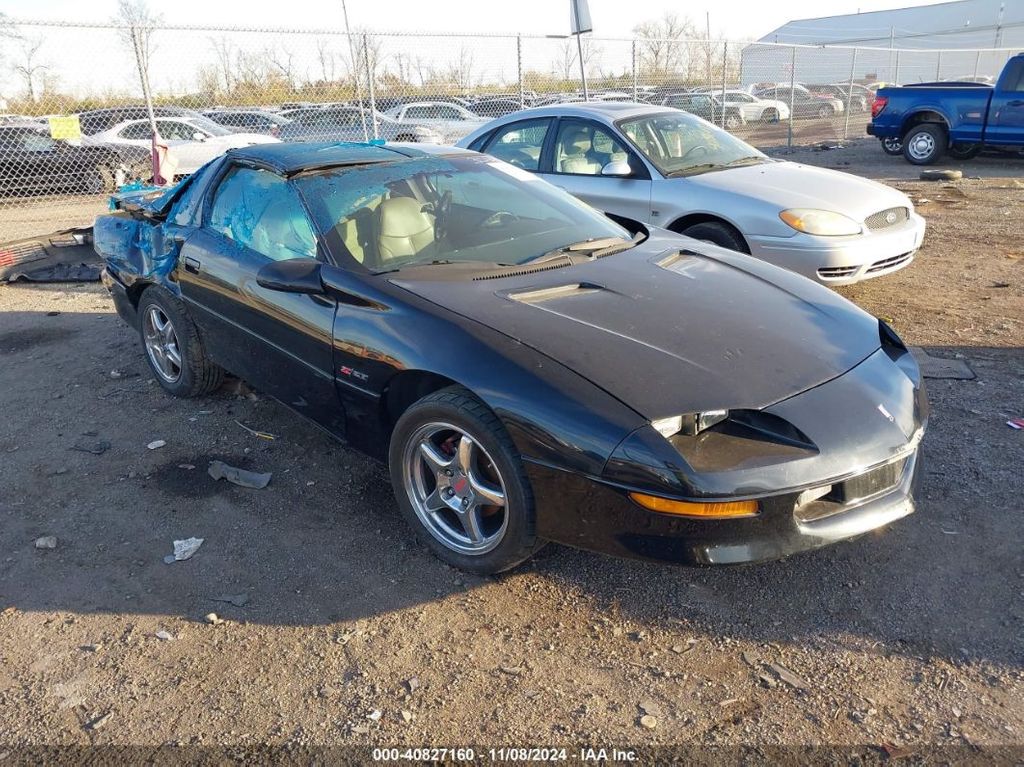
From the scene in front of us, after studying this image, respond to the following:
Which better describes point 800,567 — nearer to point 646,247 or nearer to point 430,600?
point 430,600

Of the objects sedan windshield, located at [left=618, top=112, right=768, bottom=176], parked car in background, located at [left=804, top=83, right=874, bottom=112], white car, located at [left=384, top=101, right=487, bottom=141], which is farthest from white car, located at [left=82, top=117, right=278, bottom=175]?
parked car in background, located at [left=804, top=83, right=874, bottom=112]

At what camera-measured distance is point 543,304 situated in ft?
9.73

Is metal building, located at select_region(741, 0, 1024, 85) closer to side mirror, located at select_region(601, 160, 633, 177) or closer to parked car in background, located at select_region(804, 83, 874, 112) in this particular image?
parked car in background, located at select_region(804, 83, 874, 112)

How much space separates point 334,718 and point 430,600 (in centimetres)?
61

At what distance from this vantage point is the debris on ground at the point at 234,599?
2.83m

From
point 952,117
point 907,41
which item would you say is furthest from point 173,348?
point 907,41

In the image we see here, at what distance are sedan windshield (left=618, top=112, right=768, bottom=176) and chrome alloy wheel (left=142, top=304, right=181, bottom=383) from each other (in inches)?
151

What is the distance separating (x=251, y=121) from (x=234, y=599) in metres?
16.0

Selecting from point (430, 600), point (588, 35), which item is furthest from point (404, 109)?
point (430, 600)

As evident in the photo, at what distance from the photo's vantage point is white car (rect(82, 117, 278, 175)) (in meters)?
13.5

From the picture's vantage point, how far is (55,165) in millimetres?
12820

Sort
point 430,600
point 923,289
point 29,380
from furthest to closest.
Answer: point 923,289
point 29,380
point 430,600

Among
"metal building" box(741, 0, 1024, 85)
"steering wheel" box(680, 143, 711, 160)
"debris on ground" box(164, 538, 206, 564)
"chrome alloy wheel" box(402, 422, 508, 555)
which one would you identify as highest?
"metal building" box(741, 0, 1024, 85)

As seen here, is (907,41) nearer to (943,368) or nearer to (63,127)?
(63,127)
